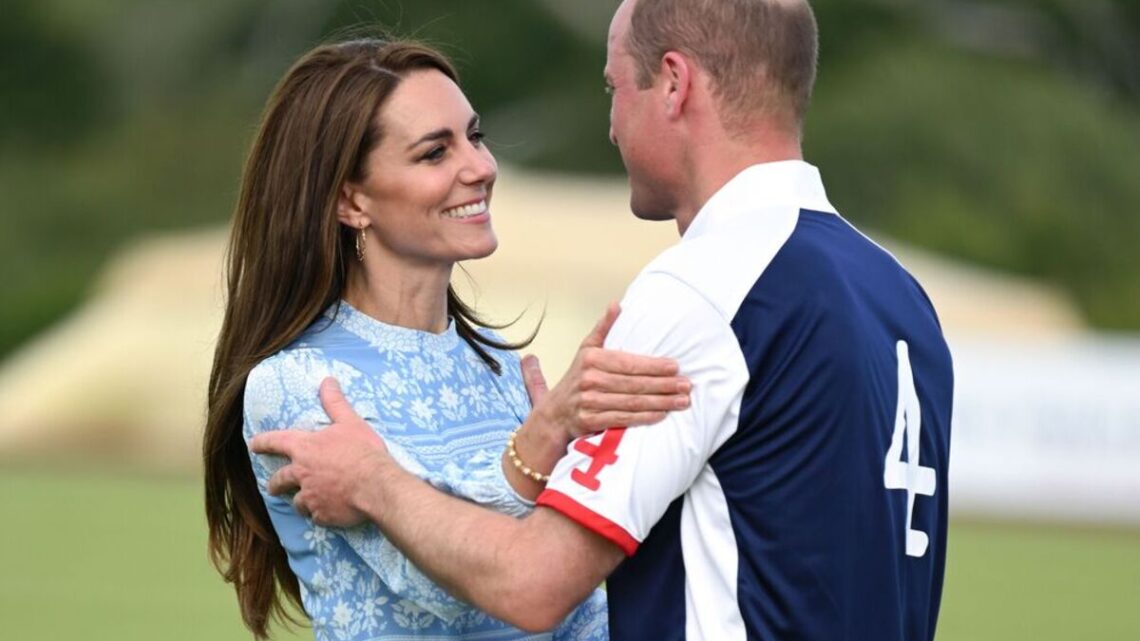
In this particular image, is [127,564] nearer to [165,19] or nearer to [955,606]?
[955,606]

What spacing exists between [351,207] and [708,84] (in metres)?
0.97

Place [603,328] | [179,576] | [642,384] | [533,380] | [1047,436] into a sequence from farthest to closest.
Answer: [1047,436] → [179,576] → [533,380] → [603,328] → [642,384]

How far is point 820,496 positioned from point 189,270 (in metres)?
18.1

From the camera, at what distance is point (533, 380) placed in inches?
175

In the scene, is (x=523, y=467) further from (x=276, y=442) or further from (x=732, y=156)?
(x=732, y=156)

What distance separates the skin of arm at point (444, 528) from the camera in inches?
129

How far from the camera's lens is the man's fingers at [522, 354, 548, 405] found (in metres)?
4.41

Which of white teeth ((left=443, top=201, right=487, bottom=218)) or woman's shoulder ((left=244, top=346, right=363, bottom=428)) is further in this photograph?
white teeth ((left=443, top=201, right=487, bottom=218))

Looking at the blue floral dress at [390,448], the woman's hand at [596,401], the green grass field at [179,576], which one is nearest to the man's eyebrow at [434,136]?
the blue floral dress at [390,448]

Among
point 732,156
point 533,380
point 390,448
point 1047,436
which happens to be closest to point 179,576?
point 1047,436

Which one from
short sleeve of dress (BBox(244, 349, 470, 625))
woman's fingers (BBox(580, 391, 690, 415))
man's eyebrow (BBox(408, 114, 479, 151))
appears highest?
man's eyebrow (BBox(408, 114, 479, 151))

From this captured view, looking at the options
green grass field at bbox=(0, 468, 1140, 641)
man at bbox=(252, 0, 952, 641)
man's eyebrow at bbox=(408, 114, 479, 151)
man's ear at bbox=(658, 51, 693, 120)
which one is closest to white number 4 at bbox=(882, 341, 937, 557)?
man at bbox=(252, 0, 952, 641)

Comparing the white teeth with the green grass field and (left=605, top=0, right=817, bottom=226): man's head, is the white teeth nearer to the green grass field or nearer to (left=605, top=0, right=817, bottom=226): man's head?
(left=605, top=0, right=817, bottom=226): man's head

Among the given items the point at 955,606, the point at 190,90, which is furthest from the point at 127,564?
the point at 190,90
